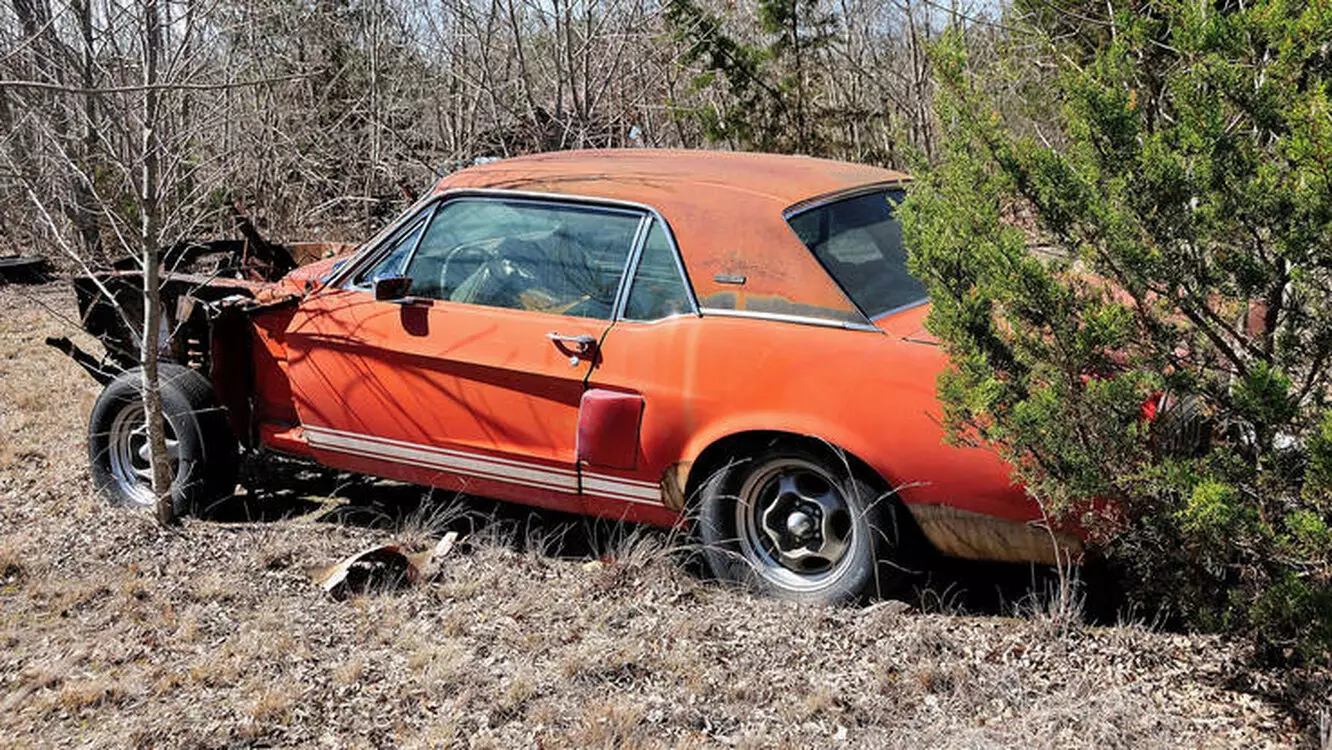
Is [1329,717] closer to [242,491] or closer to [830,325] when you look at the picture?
[830,325]

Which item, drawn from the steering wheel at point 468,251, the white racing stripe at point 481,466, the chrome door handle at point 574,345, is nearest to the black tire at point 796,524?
the white racing stripe at point 481,466

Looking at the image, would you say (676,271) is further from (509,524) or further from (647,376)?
(509,524)

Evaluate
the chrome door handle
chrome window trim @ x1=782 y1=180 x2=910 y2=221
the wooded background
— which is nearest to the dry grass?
the chrome door handle

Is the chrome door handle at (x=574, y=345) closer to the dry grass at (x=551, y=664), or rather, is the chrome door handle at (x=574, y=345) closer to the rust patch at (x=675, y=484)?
the rust patch at (x=675, y=484)

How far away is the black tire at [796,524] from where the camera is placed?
4.16m

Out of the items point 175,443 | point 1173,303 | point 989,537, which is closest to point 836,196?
point 989,537

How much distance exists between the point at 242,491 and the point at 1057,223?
4.14 m

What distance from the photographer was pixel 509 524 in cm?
545

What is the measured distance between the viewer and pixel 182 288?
227 inches

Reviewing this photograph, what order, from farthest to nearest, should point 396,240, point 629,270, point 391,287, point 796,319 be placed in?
point 396,240, point 391,287, point 629,270, point 796,319

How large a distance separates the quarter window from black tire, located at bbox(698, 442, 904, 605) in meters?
0.81

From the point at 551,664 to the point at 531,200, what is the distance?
1.87 m

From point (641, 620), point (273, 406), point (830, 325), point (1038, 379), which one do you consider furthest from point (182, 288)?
point (1038, 379)

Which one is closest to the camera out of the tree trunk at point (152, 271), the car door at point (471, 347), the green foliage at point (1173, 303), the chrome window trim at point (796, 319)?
the green foliage at point (1173, 303)
